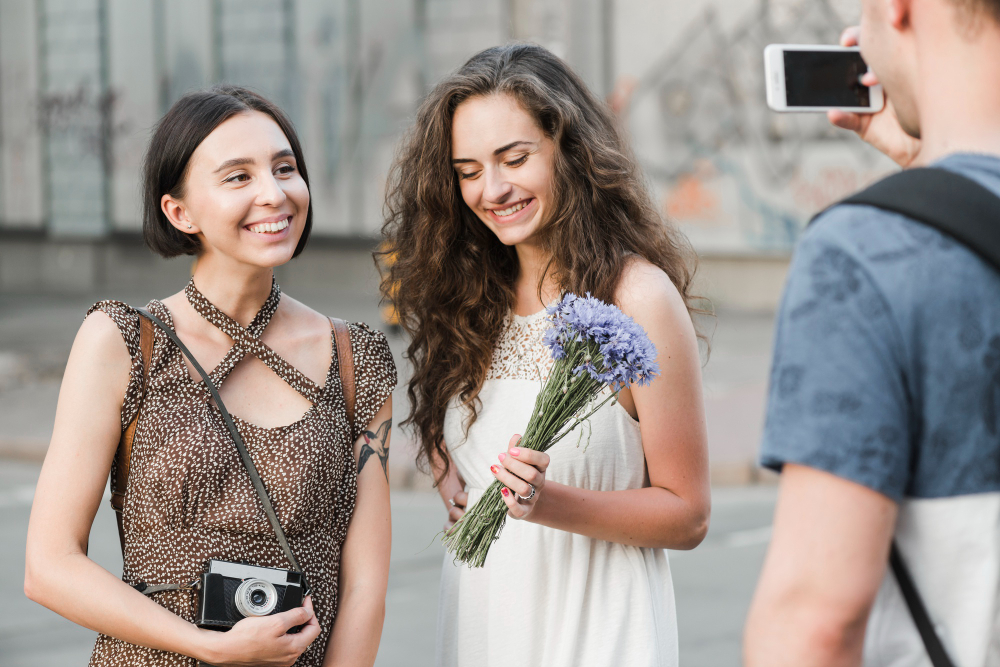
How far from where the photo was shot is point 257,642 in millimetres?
1995

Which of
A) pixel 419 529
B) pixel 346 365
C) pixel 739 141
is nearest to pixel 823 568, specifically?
pixel 346 365

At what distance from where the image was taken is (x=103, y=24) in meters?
21.6

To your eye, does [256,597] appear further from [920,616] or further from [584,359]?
[920,616]

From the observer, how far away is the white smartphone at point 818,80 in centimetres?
175

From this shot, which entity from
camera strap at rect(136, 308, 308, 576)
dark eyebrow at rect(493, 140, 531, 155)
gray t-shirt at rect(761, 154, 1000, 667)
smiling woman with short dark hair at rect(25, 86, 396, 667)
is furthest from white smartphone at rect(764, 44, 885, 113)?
camera strap at rect(136, 308, 308, 576)

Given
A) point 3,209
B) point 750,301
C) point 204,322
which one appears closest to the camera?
point 204,322

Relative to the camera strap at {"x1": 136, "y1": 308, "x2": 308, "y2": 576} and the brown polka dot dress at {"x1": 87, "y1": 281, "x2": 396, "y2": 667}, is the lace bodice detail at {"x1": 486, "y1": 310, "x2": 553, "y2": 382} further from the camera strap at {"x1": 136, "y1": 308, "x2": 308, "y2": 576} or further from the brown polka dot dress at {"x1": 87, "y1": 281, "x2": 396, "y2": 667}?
the camera strap at {"x1": 136, "y1": 308, "x2": 308, "y2": 576}

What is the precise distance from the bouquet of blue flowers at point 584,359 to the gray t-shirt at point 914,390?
0.74 m

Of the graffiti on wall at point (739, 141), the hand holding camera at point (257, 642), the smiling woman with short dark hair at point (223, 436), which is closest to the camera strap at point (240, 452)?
the smiling woman with short dark hair at point (223, 436)

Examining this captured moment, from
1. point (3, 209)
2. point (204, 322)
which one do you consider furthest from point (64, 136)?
point (204, 322)

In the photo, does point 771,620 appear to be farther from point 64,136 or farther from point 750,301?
point 64,136

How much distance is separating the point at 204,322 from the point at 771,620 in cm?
151

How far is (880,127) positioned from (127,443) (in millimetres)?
1543

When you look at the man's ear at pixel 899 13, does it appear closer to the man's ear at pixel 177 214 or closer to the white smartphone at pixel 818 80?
the white smartphone at pixel 818 80
